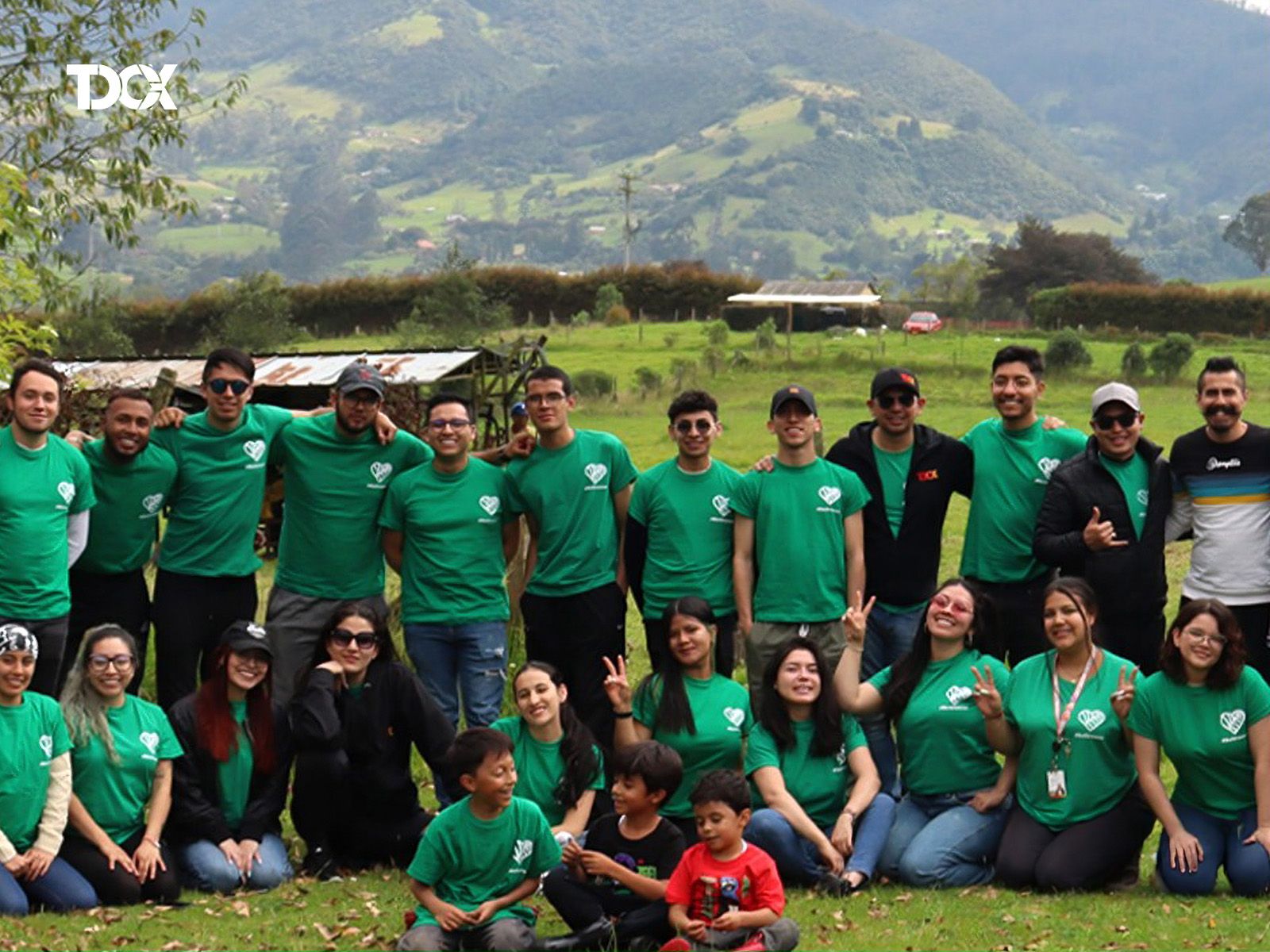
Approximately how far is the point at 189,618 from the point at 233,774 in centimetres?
110

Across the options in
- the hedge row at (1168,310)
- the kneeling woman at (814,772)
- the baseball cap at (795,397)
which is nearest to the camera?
the kneeling woman at (814,772)

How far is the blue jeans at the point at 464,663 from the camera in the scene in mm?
9945

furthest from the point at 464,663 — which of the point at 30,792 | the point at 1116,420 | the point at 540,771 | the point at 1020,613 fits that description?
the point at 1116,420

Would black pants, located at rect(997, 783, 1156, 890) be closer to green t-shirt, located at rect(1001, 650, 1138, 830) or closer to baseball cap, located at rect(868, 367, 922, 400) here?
green t-shirt, located at rect(1001, 650, 1138, 830)

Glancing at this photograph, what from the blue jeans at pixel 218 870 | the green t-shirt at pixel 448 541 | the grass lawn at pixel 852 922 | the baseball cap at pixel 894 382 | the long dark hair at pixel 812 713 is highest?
the baseball cap at pixel 894 382

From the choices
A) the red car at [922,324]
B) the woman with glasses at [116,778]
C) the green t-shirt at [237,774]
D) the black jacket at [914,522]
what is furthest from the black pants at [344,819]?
the red car at [922,324]

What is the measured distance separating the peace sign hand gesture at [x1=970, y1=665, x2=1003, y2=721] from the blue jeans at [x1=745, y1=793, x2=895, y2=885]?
2.66ft

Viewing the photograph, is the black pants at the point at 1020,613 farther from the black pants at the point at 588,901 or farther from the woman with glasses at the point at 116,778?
the woman with glasses at the point at 116,778

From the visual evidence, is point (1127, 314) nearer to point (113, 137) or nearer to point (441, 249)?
point (113, 137)

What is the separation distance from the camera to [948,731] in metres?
9.36

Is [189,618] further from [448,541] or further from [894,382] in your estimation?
[894,382]

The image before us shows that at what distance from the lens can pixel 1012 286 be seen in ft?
257

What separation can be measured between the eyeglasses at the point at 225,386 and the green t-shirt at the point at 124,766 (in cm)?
185

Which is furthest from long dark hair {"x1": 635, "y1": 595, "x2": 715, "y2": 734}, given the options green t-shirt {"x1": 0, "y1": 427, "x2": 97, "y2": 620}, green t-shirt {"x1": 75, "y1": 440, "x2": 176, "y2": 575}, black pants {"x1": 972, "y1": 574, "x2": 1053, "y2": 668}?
green t-shirt {"x1": 0, "y1": 427, "x2": 97, "y2": 620}
